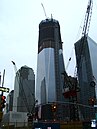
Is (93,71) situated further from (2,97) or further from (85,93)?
(2,97)

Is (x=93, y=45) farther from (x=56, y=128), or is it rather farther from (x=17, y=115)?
(x=56, y=128)

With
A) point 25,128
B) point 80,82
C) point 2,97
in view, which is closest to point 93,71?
point 80,82

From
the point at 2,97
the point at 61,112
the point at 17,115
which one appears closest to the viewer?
the point at 2,97

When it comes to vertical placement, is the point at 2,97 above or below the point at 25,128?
above

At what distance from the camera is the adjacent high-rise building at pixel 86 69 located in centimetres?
13350

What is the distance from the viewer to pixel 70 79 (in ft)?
352

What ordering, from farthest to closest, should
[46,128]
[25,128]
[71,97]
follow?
1. [71,97]
2. [25,128]
3. [46,128]

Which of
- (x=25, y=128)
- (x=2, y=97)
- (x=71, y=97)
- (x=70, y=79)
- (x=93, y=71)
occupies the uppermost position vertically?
(x=93, y=71)

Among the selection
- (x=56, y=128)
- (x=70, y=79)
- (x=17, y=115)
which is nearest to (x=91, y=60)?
(x=70, y=79)

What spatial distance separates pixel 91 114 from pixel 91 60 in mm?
32107

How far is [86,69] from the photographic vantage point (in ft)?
469

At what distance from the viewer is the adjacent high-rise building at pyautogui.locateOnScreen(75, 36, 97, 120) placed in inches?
5256

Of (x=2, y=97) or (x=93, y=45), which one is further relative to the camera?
(x=93, y=45)

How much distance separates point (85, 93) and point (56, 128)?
3781 inches
